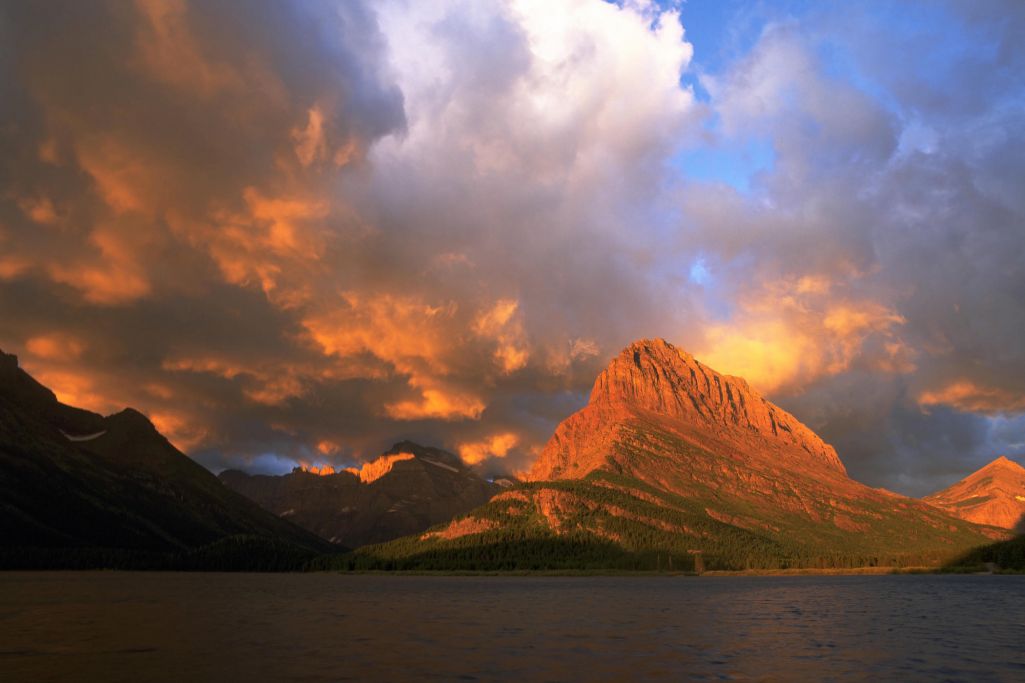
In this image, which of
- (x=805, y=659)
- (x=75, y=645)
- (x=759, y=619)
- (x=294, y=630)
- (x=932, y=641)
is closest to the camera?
(x=805, y=659)

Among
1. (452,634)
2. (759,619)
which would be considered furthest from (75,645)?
(759,619)

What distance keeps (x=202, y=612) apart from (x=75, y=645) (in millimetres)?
65364

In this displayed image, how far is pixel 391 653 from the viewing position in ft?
276

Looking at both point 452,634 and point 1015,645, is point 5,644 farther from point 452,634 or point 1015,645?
point 1015,645

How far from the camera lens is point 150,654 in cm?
8412

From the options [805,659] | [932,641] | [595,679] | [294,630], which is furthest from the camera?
[294,630]

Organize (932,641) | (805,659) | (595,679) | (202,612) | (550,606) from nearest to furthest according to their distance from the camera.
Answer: (595,679)
(805,659)
(932,641)
(202,612)
(550,606)

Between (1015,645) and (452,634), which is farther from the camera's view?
(452,634)

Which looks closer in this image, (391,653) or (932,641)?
(391,653)

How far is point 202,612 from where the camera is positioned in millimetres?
151375

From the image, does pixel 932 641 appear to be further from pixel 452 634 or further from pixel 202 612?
pixel 202 612

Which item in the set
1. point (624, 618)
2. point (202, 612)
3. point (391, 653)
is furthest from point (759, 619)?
point (202, 612)

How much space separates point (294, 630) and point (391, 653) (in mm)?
33985

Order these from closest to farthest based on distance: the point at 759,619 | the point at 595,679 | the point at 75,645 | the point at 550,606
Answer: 1. the point at 595,679
2. the point at 75,645
3. the point at 759,619
4. the point at 550,606
